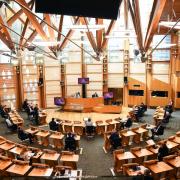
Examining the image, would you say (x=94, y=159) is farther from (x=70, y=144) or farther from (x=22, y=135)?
(x=22, y=135)

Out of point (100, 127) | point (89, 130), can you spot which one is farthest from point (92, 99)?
point (89, 130)

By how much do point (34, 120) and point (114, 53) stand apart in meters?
9.69

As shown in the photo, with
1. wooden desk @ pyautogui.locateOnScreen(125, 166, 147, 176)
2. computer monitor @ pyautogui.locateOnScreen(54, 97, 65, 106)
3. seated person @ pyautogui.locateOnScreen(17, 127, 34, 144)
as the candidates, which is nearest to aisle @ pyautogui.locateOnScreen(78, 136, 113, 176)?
wooden desk @ pyautogui.locateOnScreen(125, 166, 147, 176)

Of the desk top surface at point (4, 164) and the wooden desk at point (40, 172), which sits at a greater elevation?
the desk top surface at point (4, 164)

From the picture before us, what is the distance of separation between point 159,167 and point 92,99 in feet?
42.2

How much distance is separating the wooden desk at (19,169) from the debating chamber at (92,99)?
0.13ft

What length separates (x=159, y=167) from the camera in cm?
996

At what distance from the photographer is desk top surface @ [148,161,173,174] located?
31.9 feet

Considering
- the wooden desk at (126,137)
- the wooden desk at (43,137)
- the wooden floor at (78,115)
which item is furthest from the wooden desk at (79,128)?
the wooden floor at (78,115)

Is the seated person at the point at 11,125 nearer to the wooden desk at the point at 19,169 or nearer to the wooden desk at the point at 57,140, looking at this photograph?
the wooden desk at the point at 57,140

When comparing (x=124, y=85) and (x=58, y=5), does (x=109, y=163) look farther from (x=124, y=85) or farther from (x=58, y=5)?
(x=124, y=85)

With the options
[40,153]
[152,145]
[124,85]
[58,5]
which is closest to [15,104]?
[124,85]

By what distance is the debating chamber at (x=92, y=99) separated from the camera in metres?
11.5

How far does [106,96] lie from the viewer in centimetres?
2330
